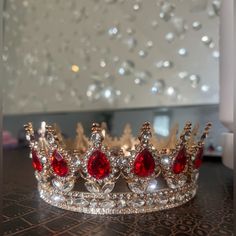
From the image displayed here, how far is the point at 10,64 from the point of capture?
1.24 meters

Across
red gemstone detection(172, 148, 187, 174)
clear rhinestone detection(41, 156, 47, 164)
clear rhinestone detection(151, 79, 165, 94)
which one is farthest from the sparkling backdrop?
clear rhinestone detection(41, 156, 47, 164)

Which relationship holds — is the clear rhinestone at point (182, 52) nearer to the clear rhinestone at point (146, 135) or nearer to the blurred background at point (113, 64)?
the blurred background at point (113, 64)

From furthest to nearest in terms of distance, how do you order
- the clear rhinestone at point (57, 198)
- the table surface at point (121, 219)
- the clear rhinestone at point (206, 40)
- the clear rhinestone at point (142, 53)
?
the clear rhinestone at point (142, 53)
the clear rhinestone at point (206, 40)
the clear rhinestone at point (57, 198)
the table surface at point (121, 219)

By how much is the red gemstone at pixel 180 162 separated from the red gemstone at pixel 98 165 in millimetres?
112

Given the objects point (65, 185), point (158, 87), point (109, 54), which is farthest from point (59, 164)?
point (109, 54)

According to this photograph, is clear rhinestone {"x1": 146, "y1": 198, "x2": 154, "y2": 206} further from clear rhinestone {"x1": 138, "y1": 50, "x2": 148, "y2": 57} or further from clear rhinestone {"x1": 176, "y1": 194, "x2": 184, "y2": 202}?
clear rhinestone {"x1": 138, "y1": 50, "x2": 148, "y2": 57}

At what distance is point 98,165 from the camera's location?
403mm

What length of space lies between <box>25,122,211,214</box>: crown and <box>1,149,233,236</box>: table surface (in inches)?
0.7

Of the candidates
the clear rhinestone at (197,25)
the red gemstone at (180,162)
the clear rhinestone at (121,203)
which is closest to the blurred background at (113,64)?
the clear rhinestone at (197,25)

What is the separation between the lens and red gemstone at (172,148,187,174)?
431 mm

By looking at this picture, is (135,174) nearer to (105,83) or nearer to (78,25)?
(105,83)

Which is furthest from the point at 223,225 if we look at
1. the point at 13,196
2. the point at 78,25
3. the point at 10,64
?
the point at 10,64

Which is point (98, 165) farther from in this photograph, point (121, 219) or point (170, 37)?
point (170, 37)

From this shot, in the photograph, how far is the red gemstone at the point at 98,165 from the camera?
402mm
